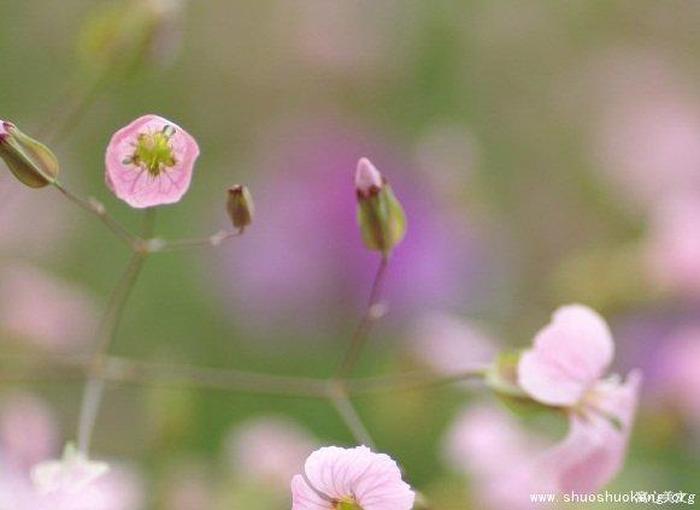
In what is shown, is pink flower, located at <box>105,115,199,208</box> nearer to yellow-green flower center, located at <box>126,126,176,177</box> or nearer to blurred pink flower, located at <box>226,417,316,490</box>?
yellow-green flower center, located at <box>126,126,176,177</box>

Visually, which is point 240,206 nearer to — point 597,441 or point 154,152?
point 154,152

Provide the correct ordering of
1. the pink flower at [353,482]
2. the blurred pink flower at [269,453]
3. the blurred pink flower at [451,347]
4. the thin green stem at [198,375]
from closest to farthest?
the pink flower at [353,482]
the thin green stem at [198,375]
the blurred pink flower at [269,453]
the blurred pink flower at [451,347]

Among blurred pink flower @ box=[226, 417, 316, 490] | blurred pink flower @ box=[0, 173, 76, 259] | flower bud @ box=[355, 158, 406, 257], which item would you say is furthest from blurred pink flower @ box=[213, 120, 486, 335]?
flower bud @ box=[355, 158, 406, 257]

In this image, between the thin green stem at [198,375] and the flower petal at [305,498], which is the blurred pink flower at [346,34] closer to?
the thin green stem at [198,375]

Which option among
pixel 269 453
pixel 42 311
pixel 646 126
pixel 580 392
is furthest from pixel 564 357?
pixel 646 126

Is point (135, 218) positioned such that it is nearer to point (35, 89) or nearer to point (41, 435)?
point (35, 89)

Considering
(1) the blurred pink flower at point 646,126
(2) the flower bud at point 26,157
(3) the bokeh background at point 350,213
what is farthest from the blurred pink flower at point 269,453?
(1) the blurred pink flower at point 646,126

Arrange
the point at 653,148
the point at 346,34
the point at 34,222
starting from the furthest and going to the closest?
the point at 346,34 → the point at 653,148 → the point at 34,222
